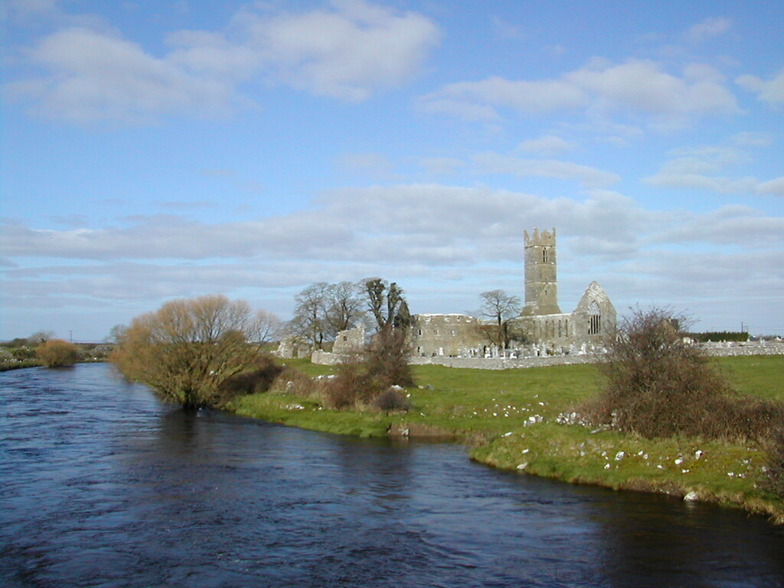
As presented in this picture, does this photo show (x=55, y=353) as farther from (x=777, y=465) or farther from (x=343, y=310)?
(x=777, y=465)

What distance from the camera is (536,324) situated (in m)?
91.6

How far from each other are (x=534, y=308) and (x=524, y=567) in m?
94.9

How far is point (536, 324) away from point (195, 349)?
2041 inches

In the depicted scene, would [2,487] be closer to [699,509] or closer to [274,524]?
[274,524]

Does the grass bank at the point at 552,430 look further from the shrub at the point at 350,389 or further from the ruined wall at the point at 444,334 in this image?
the ruined wall at the point at 444,334

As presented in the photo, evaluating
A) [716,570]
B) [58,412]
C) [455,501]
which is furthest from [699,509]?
[58,412]

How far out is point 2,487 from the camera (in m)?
22.5

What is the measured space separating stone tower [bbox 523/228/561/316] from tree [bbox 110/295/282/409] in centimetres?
6284

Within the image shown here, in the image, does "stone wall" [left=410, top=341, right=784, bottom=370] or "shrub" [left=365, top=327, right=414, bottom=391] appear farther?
"stone wall" [left=410, top=341, right=784, bottom=370]

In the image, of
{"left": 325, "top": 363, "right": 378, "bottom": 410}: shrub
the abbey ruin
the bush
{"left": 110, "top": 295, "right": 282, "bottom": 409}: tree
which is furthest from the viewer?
the abbey ruin

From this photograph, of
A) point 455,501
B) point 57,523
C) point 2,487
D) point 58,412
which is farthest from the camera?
point 58,412

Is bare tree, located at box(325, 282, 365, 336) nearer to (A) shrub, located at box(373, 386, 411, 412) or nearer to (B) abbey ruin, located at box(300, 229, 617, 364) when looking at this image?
(B) abbey ruin, located at box(300, 229, 617, 364)

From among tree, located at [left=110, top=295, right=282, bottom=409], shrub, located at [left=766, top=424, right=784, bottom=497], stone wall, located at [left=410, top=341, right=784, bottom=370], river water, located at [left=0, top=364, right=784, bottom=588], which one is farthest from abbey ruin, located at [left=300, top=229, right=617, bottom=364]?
shrub, located at [left=766, top=424, right=784, bottom=497]

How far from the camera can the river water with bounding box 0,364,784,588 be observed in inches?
→ 571
